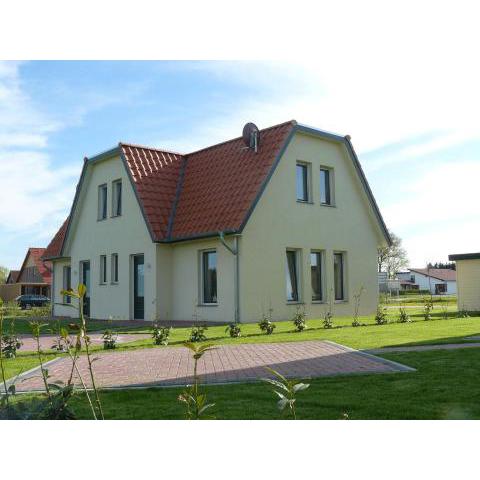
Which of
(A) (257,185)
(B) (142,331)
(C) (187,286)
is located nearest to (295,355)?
(B) (142,331)

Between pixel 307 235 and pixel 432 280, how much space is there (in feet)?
282

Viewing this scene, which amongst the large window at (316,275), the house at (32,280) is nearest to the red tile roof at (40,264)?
the house at (32,280)

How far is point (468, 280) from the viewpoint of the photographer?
24.8 m

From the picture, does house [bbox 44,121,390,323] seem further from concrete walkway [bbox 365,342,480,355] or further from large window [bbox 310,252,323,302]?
concrete walkway [bbox 365,342,480,355]

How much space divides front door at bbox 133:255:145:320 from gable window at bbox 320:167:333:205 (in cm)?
692

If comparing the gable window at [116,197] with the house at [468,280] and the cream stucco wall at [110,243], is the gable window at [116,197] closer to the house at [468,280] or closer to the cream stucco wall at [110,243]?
the cream stucco wall at [110,243]

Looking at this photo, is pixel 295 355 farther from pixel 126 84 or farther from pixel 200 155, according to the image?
pixel 200 155

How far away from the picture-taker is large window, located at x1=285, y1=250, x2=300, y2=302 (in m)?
19.6

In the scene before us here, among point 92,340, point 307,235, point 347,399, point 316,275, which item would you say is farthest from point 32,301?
point 347,399

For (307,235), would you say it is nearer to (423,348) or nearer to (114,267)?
(114,267)

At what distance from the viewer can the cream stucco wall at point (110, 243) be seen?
20.4m

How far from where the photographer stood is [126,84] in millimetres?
6043

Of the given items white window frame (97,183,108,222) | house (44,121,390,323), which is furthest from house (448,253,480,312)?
white window frame (97,183,108,222)

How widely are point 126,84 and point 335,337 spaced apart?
8.34 meters
